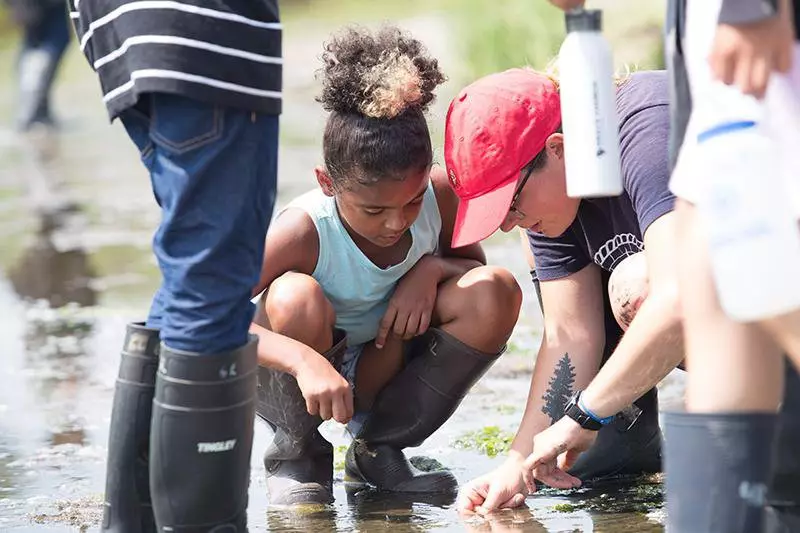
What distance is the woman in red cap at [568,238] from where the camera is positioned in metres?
2.83

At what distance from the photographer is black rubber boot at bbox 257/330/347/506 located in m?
3.28

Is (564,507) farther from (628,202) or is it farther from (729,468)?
(729,468)

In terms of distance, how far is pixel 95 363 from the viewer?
15.5ft

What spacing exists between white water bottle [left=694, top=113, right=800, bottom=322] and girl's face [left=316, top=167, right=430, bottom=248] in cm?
140

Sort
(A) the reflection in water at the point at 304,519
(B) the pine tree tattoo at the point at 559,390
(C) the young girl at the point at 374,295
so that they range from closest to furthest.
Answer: (A) the reflection in water at the point at 304,519 → (B) the pine tree tattoo at the point at 559,390 → (C) the young girl at the point at 374,295

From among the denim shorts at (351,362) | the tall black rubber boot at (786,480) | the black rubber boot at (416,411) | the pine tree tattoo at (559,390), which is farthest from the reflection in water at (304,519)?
the tall black rubber boot at (786,480)

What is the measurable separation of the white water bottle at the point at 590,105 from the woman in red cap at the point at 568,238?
391 millimetres

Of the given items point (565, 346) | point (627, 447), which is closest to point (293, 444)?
point (565, 346)

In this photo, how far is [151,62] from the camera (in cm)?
232

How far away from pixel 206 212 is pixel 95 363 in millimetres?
2533

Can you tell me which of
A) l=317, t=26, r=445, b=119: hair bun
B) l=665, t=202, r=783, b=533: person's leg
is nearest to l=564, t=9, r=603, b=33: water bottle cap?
l=665, t=202, r=783, b=533: person's leg

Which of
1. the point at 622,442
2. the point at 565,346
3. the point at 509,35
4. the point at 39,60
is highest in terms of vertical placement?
the point at 39,60

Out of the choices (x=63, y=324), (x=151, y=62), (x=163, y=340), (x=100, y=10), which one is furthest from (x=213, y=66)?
(x=63, y=324)

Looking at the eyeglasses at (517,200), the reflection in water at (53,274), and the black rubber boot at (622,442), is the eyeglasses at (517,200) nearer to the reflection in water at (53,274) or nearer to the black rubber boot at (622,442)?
the black rubber boot at (622,442)
